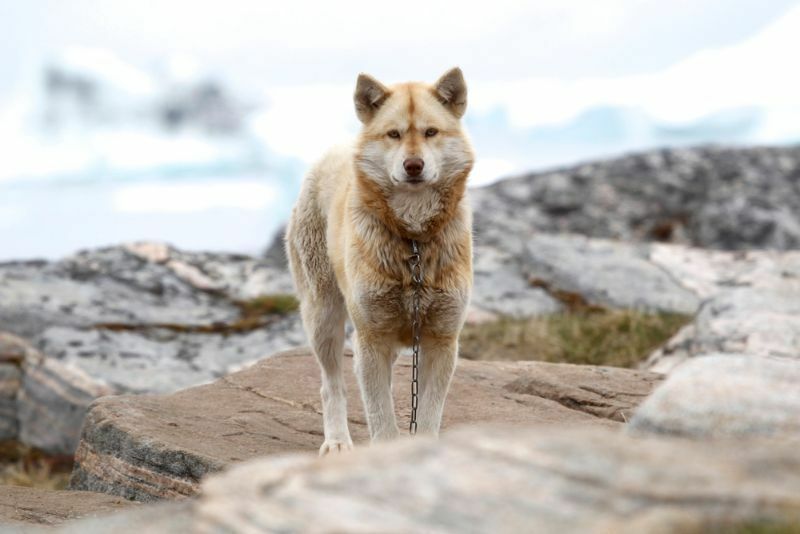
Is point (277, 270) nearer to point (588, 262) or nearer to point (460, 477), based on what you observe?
point (588, 262)

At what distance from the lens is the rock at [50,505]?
246 inches

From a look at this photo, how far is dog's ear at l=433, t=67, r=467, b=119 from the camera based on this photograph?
22.6 feet

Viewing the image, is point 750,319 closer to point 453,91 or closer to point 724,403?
point 453,91

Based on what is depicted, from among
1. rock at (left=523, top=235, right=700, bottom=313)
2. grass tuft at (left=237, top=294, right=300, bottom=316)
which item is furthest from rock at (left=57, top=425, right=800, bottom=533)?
grass tuft at (left=237, top=294, right=300, bottom=316)

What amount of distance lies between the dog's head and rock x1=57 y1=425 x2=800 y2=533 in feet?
10.2

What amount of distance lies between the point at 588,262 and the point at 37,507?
10431 mm

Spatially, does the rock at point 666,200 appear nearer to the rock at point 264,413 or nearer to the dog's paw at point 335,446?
the rock at point 264,413

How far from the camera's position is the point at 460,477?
3273mm

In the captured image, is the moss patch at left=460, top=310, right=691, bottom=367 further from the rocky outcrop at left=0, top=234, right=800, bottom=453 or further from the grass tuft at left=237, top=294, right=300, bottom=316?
the grass tuft at left=237, top=294, right=300, bottom=316

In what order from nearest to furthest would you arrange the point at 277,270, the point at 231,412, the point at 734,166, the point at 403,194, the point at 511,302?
1. the point at 403,194
2. the point at 231,412
3. the point at 511,302
4. the point at 277,270
5. the point at 734,166

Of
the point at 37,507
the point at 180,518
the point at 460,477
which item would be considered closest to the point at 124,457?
the point at 37,507

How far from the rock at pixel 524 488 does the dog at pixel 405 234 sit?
295cm

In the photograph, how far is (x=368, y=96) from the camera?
6996mm

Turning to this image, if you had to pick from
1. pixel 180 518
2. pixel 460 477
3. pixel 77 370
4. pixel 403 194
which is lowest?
pixel 77 370
